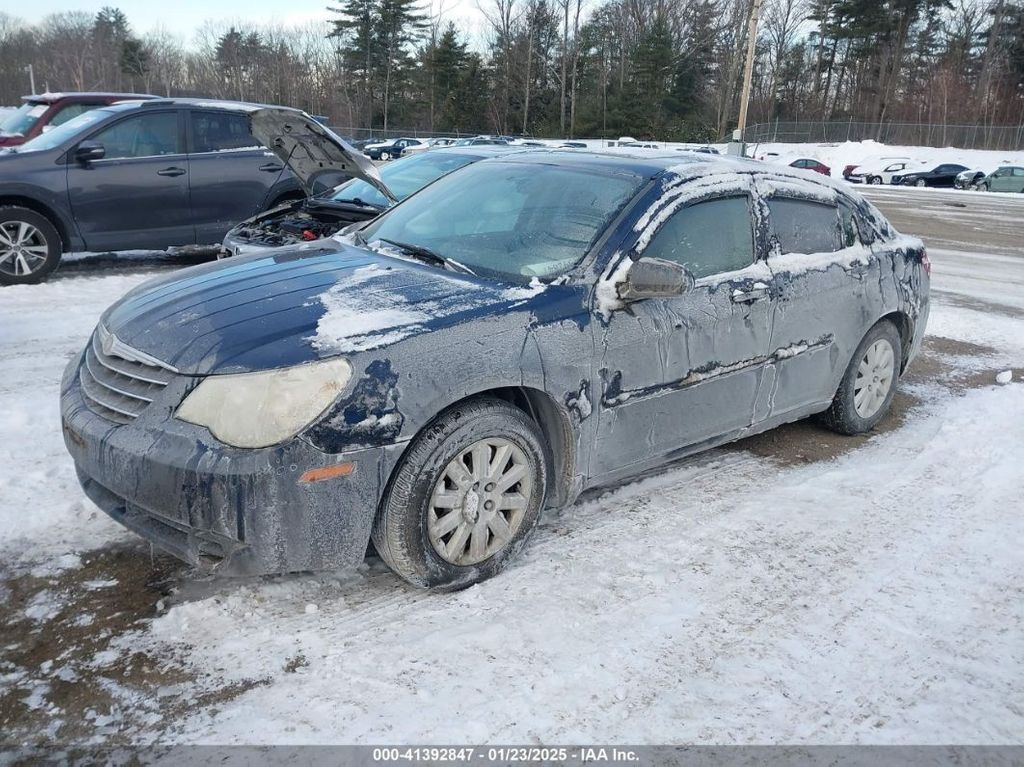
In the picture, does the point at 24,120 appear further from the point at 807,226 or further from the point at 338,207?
the point at 807,226

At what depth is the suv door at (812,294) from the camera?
4.41m

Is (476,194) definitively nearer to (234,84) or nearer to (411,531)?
(411,531)

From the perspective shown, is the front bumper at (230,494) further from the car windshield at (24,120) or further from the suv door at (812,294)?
the car windshield at (24,120)

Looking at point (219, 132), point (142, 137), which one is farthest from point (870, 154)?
point (142, 137)

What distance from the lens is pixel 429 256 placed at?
12.8 ft

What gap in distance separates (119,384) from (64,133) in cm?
668

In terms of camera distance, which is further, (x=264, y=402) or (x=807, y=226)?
(x=807, y=226)

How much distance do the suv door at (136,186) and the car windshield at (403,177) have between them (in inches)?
71.9

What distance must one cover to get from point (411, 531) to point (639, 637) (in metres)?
0.92

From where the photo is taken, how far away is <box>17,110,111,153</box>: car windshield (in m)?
8.31

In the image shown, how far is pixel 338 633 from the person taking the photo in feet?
9.75

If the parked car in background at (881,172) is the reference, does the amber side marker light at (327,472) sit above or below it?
below

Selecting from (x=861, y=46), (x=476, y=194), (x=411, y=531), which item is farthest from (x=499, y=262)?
(x=861, y=46)

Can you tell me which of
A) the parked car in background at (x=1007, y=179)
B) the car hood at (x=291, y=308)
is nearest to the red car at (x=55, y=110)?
the car hood at (x=291, y=308)
